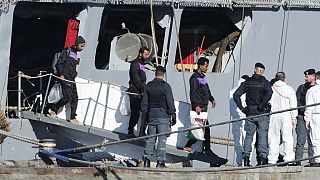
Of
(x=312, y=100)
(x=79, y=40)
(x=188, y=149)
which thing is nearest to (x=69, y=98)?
(x=79, y=40)

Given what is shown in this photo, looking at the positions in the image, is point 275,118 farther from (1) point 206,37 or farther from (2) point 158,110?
(1) point 206,37

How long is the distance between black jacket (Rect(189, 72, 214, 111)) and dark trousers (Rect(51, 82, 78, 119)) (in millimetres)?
1915

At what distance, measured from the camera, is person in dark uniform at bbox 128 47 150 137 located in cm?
1480

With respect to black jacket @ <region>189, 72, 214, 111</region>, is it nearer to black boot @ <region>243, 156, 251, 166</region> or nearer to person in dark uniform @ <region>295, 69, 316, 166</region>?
black boot @ <region>243, 156, 251, 166</region>

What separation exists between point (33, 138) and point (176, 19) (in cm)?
325

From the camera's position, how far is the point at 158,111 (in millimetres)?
13820

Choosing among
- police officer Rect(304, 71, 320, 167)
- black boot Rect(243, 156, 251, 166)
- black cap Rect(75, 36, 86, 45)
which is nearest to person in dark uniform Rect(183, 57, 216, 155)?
black boot Rect(243, 156, 251, 166)

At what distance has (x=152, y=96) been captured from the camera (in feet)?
45.4

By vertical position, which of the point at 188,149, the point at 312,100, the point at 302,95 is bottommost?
the point at 188,149

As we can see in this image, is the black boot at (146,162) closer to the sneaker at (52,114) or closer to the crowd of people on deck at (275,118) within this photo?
the crowd of people on deck at (275,118)

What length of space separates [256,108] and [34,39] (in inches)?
261

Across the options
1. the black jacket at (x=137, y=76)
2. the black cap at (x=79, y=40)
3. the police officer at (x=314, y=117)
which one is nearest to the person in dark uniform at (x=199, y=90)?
the black jacket at (x=137, y=76)

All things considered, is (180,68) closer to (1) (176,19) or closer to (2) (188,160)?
(1) (176,19)

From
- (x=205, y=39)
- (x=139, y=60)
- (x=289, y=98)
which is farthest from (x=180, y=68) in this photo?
(x=289, y=98)
